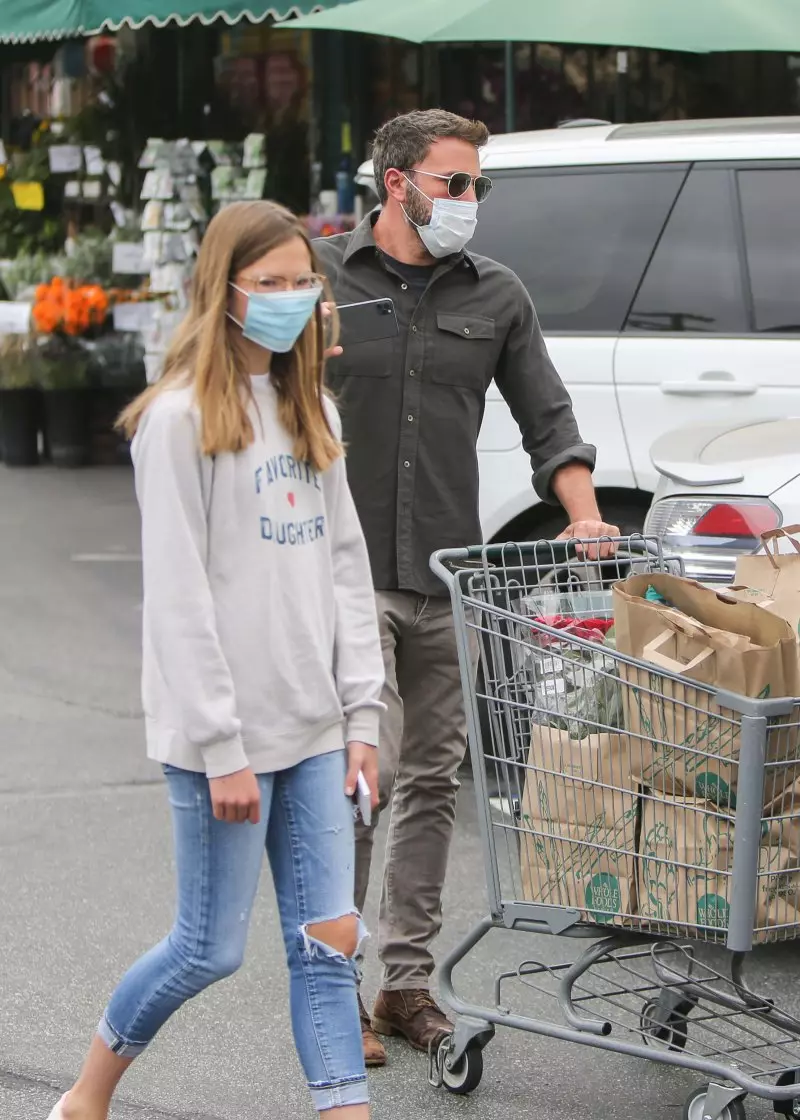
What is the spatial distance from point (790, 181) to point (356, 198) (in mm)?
6916

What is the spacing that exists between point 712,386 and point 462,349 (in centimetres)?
225

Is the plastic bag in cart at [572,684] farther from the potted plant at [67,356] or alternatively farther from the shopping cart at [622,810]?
the potted plant at [67,356]

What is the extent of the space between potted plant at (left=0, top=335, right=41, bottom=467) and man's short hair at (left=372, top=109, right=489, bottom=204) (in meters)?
9.59

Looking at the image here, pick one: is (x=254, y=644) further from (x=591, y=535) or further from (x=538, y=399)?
(x=538, y=399)

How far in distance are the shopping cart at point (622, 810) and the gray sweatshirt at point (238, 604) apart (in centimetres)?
47

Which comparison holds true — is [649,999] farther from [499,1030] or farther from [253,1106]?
[253,1106]

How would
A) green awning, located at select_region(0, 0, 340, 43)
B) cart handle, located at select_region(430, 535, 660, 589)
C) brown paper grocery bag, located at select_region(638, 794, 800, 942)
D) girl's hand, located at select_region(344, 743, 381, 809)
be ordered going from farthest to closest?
green awning, located at select_region(0, 0, 340, 43) → cart handle, located at select_region(430, 535, 660, 589) → brown paper grocery bag, located at select_region(638, 794, 800, 942) → girl's hand, located at select_region(344, 743, 381, 809)

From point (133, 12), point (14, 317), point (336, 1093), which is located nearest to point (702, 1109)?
point (336, 1093)

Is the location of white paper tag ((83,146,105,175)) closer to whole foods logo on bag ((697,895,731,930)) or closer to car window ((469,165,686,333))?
car window ((469,165,686,333))

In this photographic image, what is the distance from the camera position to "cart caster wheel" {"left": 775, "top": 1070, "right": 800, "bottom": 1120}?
3766mm

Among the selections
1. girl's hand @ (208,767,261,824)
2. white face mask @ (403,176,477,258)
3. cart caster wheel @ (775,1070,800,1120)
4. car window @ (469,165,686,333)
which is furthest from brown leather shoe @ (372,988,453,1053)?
car window @ (469,165,686,333)

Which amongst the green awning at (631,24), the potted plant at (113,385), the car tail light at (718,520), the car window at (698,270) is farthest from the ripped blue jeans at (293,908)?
the potted plant at (113,385)

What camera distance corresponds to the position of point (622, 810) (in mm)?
3648

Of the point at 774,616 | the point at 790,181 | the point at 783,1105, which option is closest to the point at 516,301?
the point at 774,616
